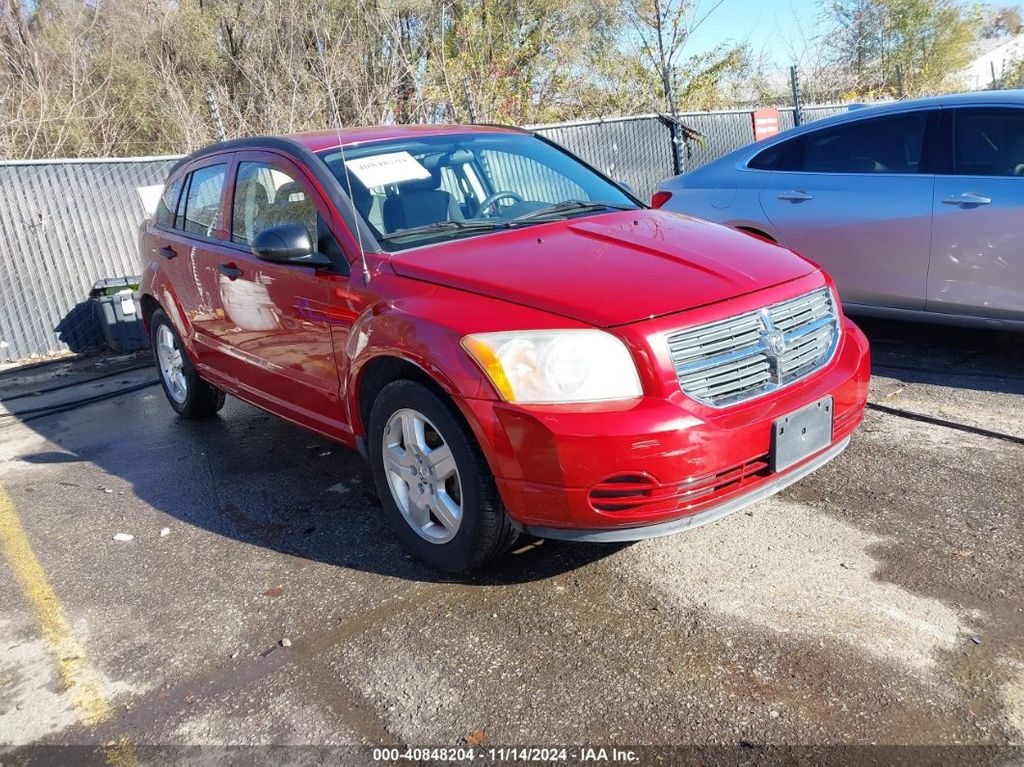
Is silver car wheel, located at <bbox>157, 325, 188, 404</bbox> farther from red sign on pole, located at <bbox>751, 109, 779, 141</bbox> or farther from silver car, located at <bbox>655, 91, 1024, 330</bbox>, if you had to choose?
red sign on pole, located at <bbox>751, 109, 779, 141</bbox>

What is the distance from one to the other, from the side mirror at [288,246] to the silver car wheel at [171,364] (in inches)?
96.3

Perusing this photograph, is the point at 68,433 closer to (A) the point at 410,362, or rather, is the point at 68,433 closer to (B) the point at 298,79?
(A) the point at 410,362

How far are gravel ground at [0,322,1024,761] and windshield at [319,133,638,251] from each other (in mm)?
1400

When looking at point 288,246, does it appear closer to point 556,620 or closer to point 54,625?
point 54,625

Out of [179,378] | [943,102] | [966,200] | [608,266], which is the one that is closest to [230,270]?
[179,378]

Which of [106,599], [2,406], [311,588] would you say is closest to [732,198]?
[311,588]

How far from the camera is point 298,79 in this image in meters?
15.2

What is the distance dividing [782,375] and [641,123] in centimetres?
1194

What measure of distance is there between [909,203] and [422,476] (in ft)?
A: 12.0

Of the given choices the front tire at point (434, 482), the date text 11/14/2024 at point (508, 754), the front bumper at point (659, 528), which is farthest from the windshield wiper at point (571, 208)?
the date text 11/14/2024 at point (508, 754)

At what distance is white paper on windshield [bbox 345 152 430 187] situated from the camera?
4020mm

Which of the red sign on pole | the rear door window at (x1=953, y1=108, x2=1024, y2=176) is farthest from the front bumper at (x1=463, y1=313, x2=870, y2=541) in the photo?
the red sign on pole

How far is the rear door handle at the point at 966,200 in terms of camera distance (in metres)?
A: 5.08

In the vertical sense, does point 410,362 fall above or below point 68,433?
above
